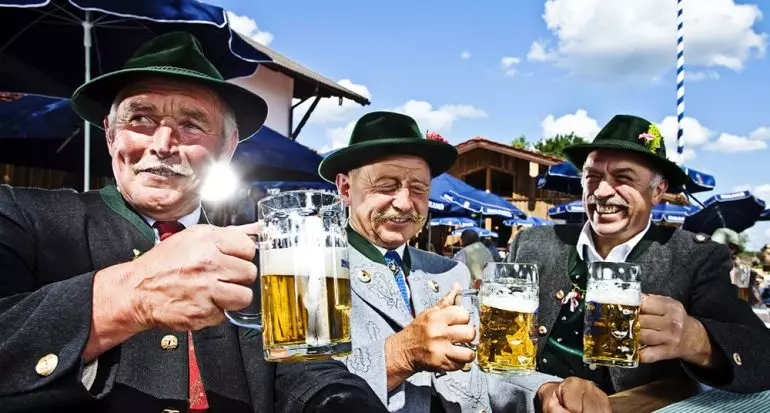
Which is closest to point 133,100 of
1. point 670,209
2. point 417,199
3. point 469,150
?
point 417,199

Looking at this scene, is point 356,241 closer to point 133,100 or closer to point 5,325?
point 133,100

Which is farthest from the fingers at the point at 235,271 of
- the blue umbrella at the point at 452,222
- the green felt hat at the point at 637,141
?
the blue umbrella at the point at 452,222

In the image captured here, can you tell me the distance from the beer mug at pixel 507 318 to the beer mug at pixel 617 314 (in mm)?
269

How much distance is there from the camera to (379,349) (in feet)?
5.72

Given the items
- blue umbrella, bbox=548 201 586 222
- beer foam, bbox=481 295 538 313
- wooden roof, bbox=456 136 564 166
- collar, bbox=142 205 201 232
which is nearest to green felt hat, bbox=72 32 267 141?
collar, bbox=142 205 201 232

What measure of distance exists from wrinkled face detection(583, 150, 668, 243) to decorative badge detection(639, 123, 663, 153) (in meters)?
0.08

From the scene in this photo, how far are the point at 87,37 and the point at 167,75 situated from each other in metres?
3.27

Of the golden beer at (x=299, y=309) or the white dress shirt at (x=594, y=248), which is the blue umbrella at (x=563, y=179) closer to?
the white dress shirt at (x=594, y=248)

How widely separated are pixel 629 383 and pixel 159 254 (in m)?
2.02

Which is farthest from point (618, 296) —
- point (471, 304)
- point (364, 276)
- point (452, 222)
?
point (452, 222)

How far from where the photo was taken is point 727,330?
2.05 m

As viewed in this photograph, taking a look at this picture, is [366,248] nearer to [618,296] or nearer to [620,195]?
[618,296]

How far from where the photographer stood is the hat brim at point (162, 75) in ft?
5.30

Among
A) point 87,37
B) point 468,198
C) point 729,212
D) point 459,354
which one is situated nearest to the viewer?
point 459,354
